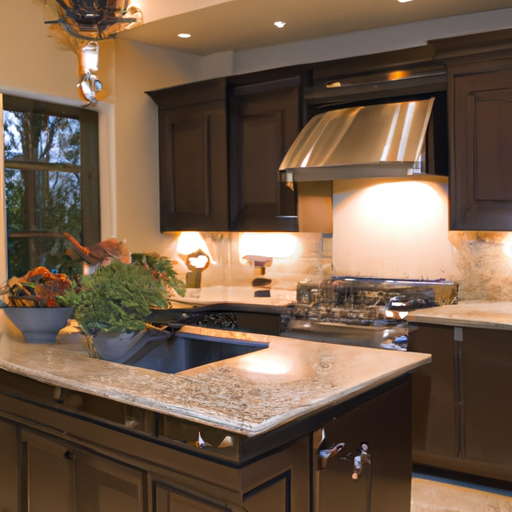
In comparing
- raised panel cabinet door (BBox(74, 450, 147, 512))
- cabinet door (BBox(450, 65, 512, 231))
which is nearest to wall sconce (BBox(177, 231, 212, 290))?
cabinet door (BBox(450, 65, 512, 231))

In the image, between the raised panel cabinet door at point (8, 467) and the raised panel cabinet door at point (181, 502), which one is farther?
the raised panel cabinet door at point (8, 467)

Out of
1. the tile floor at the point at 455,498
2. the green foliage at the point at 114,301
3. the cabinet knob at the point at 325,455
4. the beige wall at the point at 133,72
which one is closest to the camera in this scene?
the cabinet knob at the point at 325,455

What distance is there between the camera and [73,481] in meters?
1.80

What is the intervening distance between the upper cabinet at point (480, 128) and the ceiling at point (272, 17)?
1.43 feet

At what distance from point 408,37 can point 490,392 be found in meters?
2.33

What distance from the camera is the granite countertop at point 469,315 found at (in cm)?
308

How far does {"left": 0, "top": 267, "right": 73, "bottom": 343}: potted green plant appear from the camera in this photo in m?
2.25

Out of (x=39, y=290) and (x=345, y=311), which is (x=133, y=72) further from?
(x=39, y=290)

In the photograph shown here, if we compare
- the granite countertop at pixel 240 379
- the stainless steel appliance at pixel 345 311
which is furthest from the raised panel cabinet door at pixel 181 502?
the stainless steel appliance at pixel 345 311

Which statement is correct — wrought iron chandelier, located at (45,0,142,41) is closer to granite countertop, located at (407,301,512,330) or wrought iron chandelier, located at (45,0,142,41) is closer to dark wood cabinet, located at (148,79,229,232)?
granite countertop, located at (407,301,512,330)

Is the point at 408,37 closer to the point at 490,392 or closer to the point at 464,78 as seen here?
the point at 464,78

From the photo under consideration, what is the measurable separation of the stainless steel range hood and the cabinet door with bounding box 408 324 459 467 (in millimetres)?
947

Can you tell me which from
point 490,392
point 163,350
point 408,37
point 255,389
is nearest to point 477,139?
point 408,37

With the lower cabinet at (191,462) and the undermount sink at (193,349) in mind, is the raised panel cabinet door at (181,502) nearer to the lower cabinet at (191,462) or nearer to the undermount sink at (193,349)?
the lower cabinet at (191,462)
